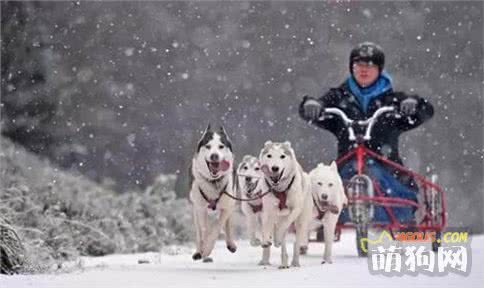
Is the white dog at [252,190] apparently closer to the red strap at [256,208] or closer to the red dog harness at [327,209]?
the red strap at [256,208]

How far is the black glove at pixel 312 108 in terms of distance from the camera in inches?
371

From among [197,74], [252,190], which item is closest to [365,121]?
[252,190]

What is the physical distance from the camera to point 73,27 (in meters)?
19.4

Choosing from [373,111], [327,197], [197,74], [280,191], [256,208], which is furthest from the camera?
[197,74]

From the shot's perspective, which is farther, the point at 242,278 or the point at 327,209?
the point at 327,209

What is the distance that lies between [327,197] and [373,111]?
3272 millimetres

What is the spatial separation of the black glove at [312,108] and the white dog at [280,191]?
242 cm

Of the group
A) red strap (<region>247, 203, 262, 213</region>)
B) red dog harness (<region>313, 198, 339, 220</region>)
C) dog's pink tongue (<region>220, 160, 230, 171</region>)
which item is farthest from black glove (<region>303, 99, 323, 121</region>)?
dog's pink tongue (<region>220, 160, 230, 171</region>)

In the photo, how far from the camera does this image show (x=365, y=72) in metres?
10.7

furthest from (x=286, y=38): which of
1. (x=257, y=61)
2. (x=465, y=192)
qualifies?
(x=465, y=192)

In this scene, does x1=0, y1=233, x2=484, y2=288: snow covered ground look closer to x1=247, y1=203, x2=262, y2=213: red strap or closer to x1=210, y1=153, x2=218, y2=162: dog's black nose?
x1=247, y1=203, x2=262, y2=213: red strap

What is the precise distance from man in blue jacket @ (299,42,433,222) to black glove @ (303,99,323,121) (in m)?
0.62

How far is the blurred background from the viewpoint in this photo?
17438 mm

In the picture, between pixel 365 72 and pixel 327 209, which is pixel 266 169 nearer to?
pixel 327 209
